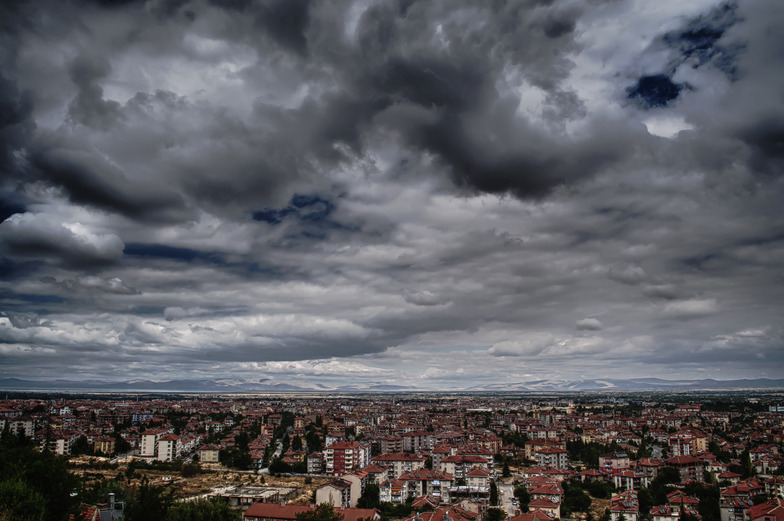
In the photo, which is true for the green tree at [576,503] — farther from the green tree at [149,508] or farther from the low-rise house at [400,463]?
the green tree at [149,508]

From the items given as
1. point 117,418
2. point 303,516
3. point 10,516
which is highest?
point 10,516

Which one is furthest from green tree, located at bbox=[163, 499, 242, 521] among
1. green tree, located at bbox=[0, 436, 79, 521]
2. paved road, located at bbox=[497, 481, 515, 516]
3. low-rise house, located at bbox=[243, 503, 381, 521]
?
paved road, located at bbox=[497, 481, 515, 516]

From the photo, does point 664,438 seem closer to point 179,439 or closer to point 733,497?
point 733,497

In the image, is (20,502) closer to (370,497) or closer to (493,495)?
(370,497)

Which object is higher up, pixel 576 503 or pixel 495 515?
pixel 495 515

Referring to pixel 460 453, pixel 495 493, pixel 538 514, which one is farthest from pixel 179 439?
pixel 538 514

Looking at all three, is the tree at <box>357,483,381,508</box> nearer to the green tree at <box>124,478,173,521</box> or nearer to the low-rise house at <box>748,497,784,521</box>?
the green tree at <box>124,478,173,521</box>

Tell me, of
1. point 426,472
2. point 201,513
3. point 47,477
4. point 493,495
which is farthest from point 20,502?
point 493,495

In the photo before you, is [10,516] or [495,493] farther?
[495,493]
